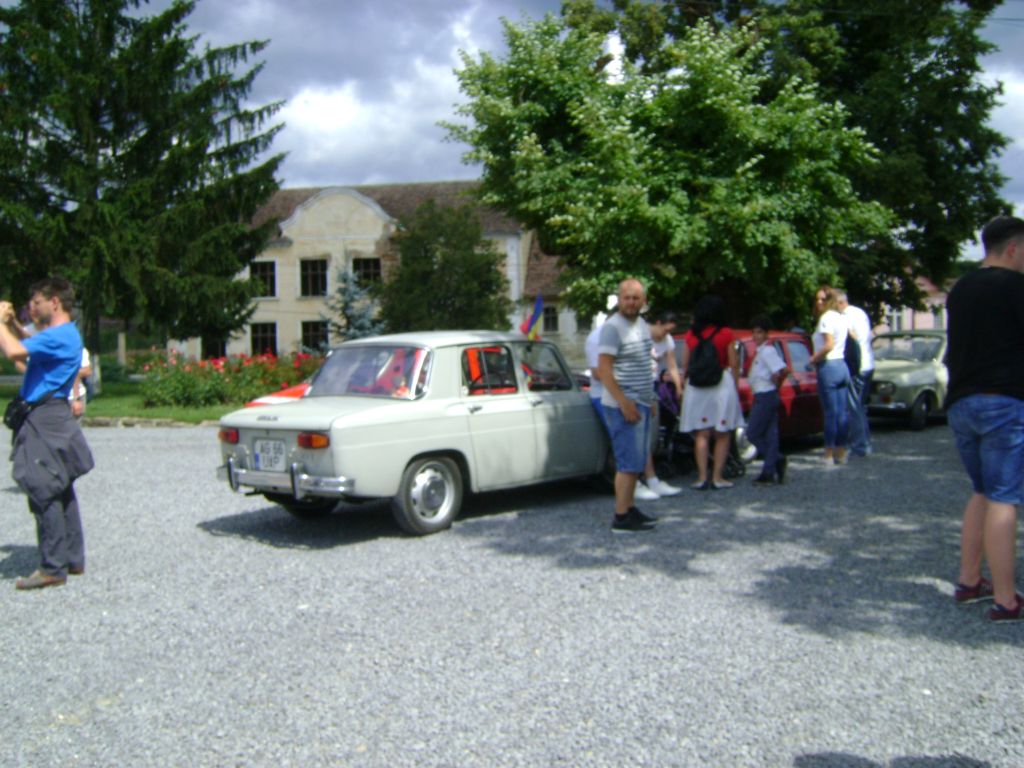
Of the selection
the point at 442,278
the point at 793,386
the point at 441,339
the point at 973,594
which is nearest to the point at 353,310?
the point at 442,278

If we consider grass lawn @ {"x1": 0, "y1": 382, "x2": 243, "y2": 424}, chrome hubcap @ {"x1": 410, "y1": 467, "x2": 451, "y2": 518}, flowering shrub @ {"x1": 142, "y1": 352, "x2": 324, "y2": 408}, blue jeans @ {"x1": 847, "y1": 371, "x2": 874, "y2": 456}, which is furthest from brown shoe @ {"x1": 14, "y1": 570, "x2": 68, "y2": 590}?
flowering shrub @ {"x1": 142, "y1": 352, "x2": 324, "y2": 408}

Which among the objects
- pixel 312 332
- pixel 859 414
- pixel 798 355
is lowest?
pixel 859 414

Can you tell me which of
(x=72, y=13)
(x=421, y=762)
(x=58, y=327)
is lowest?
(x=421, y=762)

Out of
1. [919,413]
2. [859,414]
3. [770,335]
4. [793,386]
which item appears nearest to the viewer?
[859,414]

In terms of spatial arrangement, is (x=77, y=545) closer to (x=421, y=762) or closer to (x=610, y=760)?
(x=421, y=762)

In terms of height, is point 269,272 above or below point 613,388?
above

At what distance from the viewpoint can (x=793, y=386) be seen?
12766mm

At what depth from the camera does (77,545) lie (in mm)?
6859

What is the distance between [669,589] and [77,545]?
149 inches

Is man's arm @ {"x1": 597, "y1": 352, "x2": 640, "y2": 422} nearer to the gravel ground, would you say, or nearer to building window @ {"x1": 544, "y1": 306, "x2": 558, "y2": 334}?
the gravel ground

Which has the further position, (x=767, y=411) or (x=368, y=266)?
(x=368, y=266)

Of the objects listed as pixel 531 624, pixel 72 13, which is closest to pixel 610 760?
pixel 531 624

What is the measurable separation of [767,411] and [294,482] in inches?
196

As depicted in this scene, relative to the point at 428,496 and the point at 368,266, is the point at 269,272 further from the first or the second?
the point at 428,496
